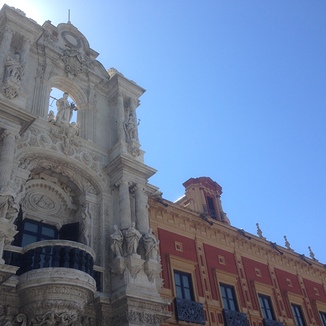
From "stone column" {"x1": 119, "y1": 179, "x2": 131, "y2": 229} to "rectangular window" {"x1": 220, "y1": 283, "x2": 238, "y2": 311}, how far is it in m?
5.68

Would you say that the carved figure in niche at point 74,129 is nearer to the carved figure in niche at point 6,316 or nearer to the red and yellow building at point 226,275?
the red and yellow building at point 226,275

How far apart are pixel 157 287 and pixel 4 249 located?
480cm

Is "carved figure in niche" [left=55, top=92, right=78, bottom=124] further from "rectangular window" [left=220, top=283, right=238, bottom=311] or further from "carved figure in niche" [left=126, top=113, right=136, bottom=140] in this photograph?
"rectangular window" [left=220, top=283, right=238, bottom=311]

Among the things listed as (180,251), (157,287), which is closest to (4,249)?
(157,287)

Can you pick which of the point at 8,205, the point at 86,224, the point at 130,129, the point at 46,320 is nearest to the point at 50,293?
the point at 46,320

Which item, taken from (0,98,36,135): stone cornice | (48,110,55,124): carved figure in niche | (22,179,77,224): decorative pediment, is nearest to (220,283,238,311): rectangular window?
(22,179,77,224): decorative pediment

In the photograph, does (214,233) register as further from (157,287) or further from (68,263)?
(68,263)

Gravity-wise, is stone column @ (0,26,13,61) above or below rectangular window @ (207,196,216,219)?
above

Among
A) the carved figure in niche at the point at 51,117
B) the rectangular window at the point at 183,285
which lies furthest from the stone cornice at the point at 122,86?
the rectangular window at the point at 183,285

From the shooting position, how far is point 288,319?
61.0 feet

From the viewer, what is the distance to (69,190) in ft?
47.8

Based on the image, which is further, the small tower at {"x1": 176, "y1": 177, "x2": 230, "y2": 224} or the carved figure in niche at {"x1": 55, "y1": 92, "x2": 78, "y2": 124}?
the small tower at {"x1": 176, "y1": 177, "x2": 230, "y2": 224}

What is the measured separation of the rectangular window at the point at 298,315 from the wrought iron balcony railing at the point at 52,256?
11.9 m

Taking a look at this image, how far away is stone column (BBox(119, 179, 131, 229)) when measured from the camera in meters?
13.5
